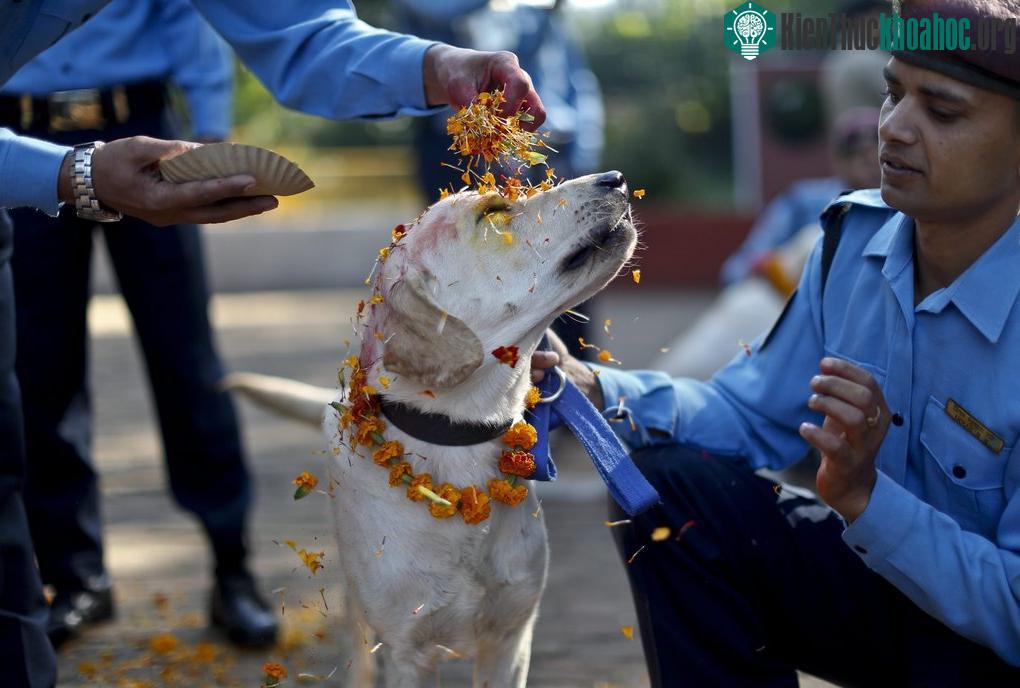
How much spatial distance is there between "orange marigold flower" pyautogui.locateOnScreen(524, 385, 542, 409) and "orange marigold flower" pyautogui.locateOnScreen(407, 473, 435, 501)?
26 cm

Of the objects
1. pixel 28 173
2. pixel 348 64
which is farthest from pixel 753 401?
pixel 28 173

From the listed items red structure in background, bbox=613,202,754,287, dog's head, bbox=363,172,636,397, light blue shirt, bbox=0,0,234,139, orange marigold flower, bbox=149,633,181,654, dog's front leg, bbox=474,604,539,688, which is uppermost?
light blue shirt, bbox=0,0,234,139

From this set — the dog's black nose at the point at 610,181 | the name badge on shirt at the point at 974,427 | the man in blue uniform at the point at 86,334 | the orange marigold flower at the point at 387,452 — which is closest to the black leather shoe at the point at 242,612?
the man in blue uniform at the point at 86,334

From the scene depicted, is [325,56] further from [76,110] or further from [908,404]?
[908,404]

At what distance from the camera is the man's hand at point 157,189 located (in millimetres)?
2279

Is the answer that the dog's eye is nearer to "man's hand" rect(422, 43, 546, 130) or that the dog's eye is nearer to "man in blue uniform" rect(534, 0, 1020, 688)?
"man's hand" rect(422, 43, 546, 130)

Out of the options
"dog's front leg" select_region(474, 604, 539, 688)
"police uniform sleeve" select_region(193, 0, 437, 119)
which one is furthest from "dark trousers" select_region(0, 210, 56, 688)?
"dog's front leg" select_region(474, 604, 539, 688)

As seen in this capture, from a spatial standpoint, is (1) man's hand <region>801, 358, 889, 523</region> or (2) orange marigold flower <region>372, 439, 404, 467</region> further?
(2) orange marigold flower <region>372, 439, 404, 467</region>

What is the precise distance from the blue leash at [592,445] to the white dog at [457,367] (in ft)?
0.25

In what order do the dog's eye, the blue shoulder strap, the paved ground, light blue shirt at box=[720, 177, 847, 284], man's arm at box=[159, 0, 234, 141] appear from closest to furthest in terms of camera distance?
the dog's eye, the blue shoulder strap, the paved ground, man's arm at box=[159, 0, 234, 141], light blue shirt at box=[720, 177, 847, 284]

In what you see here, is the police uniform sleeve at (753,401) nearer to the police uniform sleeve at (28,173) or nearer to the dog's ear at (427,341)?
the dog's ear at (427,341)

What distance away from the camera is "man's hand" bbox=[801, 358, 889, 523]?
7.14 ft

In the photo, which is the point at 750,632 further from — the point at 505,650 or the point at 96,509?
the point at 96,509

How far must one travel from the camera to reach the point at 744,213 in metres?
13.7
